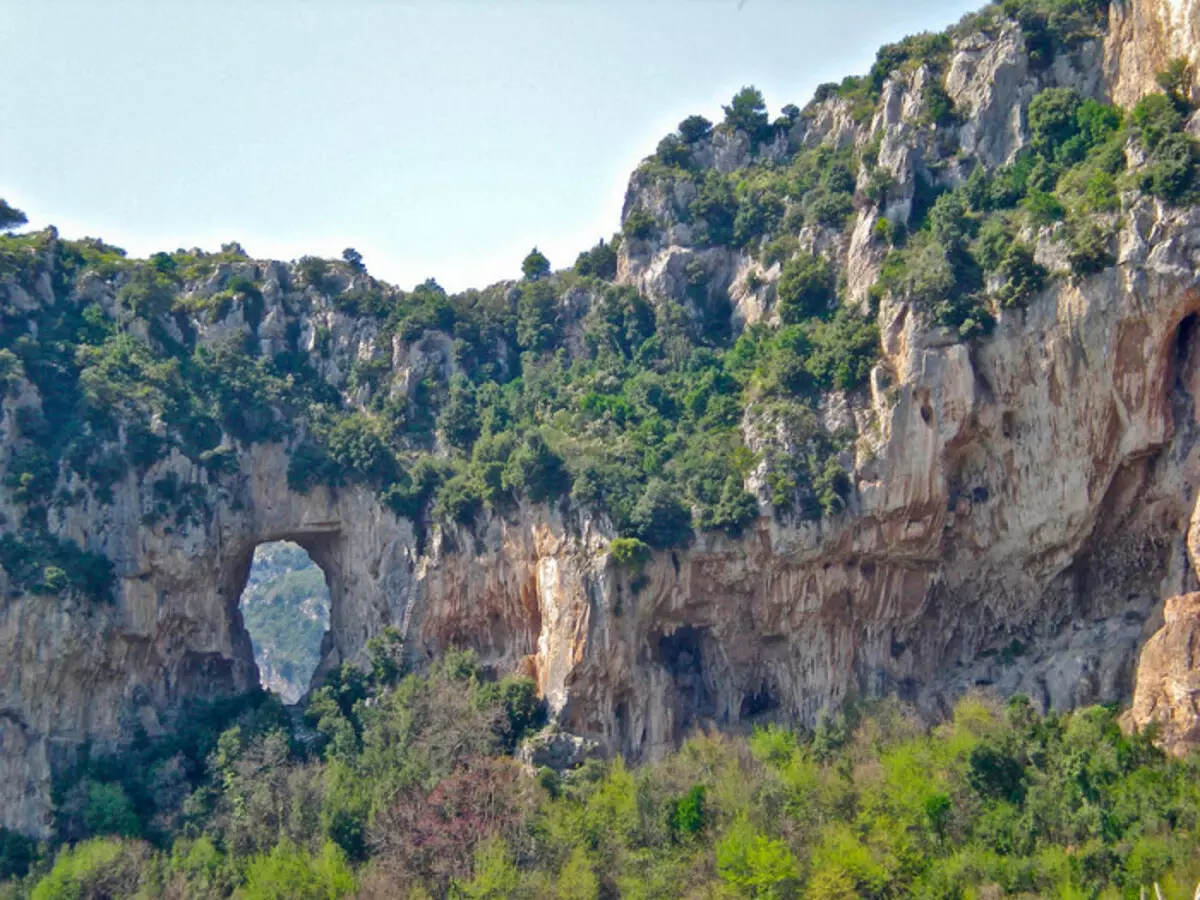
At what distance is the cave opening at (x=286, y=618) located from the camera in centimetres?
10006

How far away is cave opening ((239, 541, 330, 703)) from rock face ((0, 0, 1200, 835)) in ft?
156

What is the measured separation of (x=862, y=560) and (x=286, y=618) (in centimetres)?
6715

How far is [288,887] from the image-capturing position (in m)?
40.5

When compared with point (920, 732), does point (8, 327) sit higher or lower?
higher

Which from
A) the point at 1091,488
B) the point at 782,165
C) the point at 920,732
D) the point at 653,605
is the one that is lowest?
the point at 920,732

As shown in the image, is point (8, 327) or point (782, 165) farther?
point (782, 165)

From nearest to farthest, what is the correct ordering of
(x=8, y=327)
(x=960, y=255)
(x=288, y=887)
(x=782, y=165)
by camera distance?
(x=288, y=887) → (x=960, y=255) → (x=8, y=327) → (x=782, y=165)

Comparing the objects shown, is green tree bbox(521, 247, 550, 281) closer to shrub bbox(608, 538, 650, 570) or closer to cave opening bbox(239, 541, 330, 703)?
shrub bbox(608, 538, 650, 570)

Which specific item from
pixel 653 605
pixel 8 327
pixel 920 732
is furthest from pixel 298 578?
pixel 920 732

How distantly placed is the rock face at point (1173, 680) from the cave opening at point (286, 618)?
224 feet

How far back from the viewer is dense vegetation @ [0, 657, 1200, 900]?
119 feet

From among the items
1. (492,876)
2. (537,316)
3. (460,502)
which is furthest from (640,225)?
(492,876)

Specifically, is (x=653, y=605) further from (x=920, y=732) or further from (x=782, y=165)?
(x=782, y=165)

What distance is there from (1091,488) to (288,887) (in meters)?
27.1
